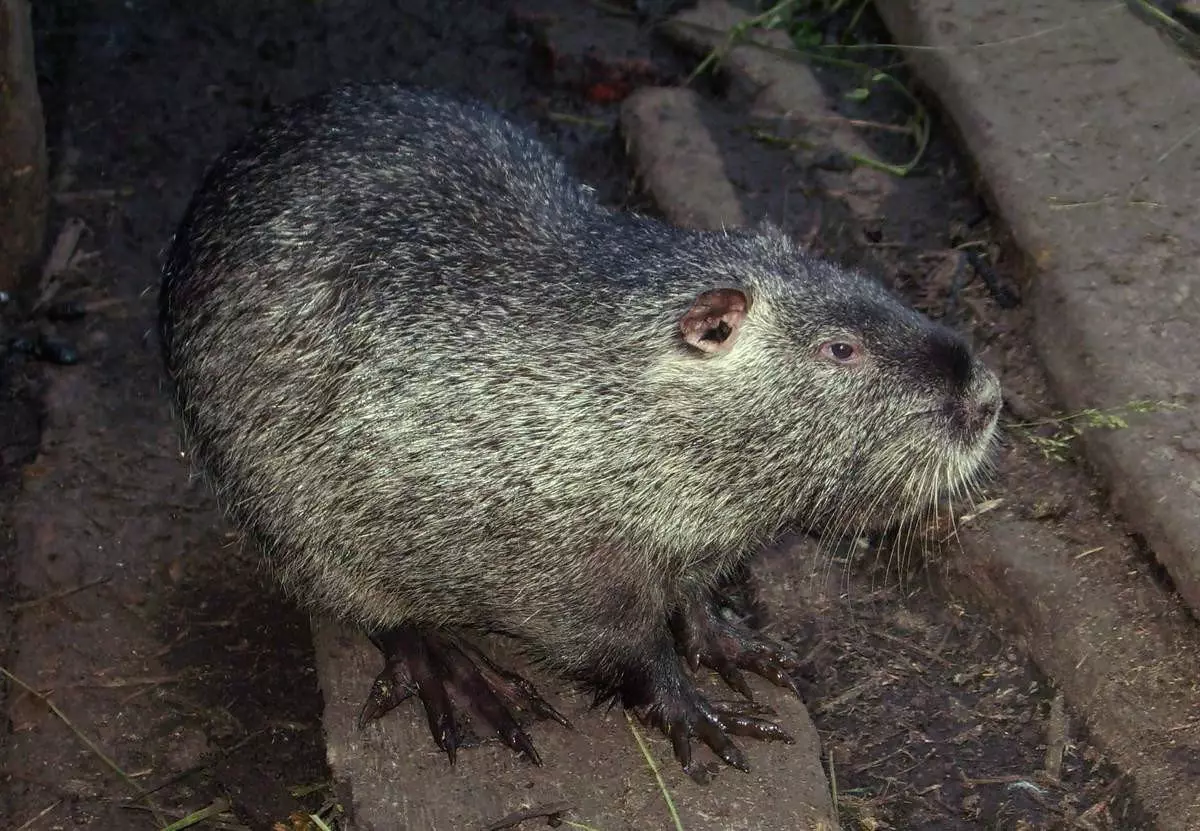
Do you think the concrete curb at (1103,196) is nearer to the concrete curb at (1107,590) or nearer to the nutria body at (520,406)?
the concrete curb at (1107,590)

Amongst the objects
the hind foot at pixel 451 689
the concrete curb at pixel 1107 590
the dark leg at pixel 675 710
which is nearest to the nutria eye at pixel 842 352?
the dark leg at pixel 675 710

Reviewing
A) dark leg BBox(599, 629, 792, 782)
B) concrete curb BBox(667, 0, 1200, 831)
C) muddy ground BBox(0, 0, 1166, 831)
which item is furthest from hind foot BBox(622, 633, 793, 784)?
concrete curb BBox(667, 0, 1200, 831)

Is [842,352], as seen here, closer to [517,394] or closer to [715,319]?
[715,319]

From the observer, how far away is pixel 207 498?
4980 mm

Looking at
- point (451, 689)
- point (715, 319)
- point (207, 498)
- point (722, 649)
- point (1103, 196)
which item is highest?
point (1103, 196)

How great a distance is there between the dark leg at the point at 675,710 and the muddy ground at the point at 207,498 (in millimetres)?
335

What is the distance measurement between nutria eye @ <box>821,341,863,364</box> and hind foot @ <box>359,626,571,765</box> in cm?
124

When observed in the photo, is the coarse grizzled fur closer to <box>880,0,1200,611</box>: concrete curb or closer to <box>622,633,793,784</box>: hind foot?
<box>622,633,793,784</box>: hind foot

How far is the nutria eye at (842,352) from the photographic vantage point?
3.64m

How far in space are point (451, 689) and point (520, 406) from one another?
0.92 metres

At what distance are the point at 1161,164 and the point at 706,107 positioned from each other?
1937mm

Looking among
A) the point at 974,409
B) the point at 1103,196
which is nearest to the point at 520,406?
the point at 974,409

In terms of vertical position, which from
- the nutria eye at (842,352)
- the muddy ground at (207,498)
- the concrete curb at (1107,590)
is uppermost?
the nutria eye at (842,352)

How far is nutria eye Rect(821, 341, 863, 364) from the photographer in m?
3.64
